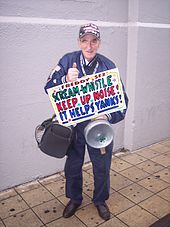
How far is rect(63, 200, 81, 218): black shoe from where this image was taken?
121 inches

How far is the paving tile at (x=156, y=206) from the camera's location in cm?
316

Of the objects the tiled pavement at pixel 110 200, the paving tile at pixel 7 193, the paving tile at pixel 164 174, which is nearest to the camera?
the tiled pavement at pixel 110 200

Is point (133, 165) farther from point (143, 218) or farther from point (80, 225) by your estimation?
point (80, 225)

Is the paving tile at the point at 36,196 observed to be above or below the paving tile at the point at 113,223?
below

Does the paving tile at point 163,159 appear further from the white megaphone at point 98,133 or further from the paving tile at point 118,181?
the white megaphone at point 98,133

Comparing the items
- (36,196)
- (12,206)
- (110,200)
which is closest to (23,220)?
(12,206)

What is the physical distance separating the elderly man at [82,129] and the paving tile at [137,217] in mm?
210

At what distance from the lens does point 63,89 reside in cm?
264

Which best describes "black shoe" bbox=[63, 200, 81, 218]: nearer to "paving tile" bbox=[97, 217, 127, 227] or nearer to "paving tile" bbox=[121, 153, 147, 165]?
"paving tile" bbox=[97, 217, 127, 227]

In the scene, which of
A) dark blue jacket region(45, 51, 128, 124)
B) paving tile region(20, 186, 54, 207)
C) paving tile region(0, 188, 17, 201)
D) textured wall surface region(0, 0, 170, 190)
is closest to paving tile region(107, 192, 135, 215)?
paving tile region(20, 186, 54, 207)

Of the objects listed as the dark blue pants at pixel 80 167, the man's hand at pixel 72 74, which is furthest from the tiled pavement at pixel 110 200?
the man's hand at pixel 72 74

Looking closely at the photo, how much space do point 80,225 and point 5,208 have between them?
0.96 meters

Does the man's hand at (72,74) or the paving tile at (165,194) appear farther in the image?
the paving tile at (165,194)


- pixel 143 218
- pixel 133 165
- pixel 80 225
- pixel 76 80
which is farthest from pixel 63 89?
pixel 133 165
